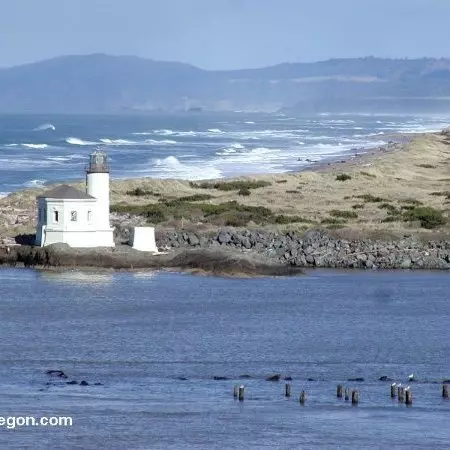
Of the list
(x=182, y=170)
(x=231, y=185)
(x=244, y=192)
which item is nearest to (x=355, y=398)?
(x=244, y=192)

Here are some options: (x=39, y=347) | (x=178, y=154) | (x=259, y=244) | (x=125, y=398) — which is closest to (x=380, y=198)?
(x=259, y=244)

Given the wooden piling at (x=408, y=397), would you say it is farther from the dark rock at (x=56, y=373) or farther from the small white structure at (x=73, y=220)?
the small white structure at (x=73, y=220)

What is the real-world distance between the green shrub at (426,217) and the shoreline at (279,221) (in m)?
0.04

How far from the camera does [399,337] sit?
37406 millimetres

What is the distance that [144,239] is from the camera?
49.8 m

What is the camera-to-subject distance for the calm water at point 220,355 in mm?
27266

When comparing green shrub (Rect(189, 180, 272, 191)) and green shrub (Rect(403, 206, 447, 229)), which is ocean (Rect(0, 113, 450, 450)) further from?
green shrub (Rect(189, 180, 272, 191))

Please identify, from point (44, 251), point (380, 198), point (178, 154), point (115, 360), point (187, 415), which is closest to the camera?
point (187, 415)

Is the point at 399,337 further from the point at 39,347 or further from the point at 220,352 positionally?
the point at 39,347

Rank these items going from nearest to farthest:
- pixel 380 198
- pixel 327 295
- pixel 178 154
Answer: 1. pixel 327 295
2. pixel 380 198
3. pixel 178 154

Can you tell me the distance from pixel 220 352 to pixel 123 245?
16.5 metres

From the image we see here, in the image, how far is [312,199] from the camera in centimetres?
6425

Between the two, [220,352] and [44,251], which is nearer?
[220,352]

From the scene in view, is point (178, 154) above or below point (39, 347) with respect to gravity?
above
